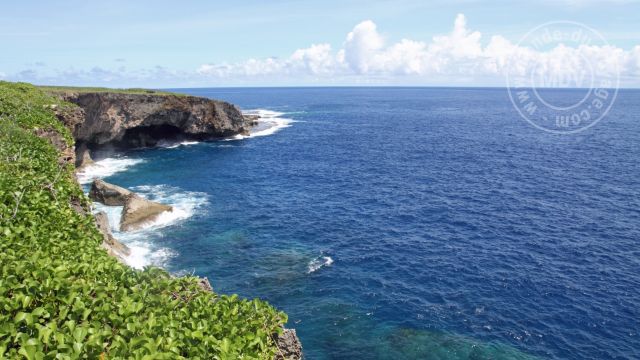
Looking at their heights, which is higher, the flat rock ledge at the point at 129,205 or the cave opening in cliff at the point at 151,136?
the cave opening in cliff at the point at 151,136

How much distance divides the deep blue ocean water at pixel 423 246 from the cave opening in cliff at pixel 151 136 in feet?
23.4

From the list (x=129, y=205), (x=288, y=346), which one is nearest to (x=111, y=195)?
(x=129, y=205)

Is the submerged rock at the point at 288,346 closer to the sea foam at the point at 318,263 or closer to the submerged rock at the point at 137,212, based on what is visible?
the sea foam at the point at 318,263

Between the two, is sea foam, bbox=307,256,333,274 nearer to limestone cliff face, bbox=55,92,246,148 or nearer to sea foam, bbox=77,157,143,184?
sea foam, bbox=77,157,143,184

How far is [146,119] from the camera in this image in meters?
106

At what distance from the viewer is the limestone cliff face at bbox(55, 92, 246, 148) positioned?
313ft

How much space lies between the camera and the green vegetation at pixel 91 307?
1087 centimetres

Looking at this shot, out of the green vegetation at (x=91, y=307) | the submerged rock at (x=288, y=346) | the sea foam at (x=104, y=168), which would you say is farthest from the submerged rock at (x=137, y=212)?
the submerged rock at (x=288, y=346)

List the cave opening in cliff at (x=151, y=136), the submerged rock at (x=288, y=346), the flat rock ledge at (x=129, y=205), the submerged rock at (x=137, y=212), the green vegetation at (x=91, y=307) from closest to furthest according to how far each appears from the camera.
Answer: the green vegetation at (x=91, y=307), the submerged rock at (x=288, y=346), the submerged rock at (x=137, y=212), the flat rock ledge at (x=129, y=205), the cave opening in cliff at (x=151, y=136)

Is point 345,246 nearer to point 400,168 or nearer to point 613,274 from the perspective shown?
point 613,274

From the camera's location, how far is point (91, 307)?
12.9 m

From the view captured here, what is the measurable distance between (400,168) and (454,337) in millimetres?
60002

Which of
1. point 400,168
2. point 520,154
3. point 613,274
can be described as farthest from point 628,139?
point 613,274

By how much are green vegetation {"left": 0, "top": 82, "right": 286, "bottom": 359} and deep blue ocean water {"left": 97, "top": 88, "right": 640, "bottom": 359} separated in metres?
21.4
